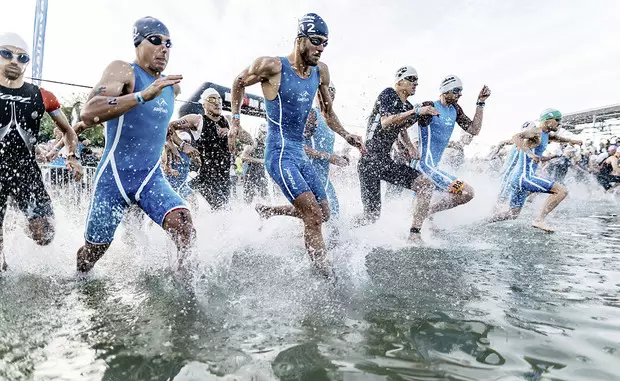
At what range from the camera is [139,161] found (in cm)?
355

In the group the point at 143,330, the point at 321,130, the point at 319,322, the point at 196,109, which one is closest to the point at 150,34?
the point at 143,330

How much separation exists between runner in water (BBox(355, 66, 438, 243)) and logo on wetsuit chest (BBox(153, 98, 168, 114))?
3.04 metres

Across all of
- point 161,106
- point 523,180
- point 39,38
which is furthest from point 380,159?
point 39,38

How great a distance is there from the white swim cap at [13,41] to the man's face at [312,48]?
2.53 metres

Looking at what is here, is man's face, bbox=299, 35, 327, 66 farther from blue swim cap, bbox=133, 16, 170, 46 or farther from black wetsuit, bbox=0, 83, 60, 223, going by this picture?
black wetsuit, bbox=0, 83, 60, 223

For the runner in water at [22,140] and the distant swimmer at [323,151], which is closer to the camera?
the runner in water at [22,140]

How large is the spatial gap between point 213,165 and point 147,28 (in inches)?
132

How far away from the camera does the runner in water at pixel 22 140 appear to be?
13.6 feet

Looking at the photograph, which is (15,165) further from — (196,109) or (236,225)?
(196,109)

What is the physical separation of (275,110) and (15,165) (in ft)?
7.96

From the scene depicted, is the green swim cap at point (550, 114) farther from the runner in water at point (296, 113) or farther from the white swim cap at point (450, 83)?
the runner in water at point (296, 113)

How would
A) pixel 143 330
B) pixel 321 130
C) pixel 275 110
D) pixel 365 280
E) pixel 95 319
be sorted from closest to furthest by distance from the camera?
pixel 143 330, pixel 95 319, pixel 365 280, pixel 275 110, pixel 321 130

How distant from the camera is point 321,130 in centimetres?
700

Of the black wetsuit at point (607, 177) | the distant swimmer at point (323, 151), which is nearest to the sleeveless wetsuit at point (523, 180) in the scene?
the distant swimmer at point (323, 151)
